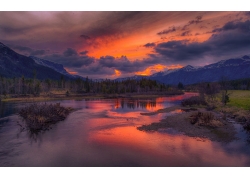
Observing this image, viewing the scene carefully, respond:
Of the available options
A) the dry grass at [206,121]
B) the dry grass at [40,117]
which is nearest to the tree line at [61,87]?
the dry grass at [40,117]

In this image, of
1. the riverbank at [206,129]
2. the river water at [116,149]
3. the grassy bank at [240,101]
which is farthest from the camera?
the grassy bank at [240,101]

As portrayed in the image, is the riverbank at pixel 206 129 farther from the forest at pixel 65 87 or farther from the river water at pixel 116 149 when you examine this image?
the forest at pixel 65 87

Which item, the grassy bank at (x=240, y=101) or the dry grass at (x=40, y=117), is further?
the grassy bank at (x=240, y=101)

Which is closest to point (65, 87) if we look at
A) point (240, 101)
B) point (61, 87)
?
point (61, 87)

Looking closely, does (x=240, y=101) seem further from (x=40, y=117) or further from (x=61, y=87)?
(x=61, y=87)

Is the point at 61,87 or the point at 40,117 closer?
the point at 40,117

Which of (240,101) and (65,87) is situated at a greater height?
(65,87)

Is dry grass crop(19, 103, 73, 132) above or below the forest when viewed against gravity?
below

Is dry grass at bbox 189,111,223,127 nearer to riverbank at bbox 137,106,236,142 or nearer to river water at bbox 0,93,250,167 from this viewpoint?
riverbank at bbox 137,106,236,142

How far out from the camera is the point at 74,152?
18.3 m

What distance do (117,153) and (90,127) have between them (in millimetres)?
11416

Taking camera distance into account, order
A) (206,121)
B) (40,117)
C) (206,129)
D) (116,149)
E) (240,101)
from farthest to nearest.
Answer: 1. (240,101)
2. (40,117)
3. (206,121)
4. (206,129)
5. (116,149)

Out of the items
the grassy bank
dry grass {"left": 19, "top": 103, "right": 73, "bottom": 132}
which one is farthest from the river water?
the grassy bank

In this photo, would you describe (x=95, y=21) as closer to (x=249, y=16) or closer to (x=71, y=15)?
(x=71, y=15)
